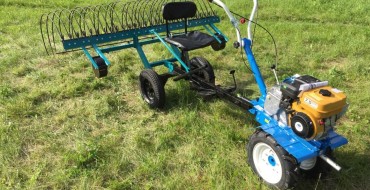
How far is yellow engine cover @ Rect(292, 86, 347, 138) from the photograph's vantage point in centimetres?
302

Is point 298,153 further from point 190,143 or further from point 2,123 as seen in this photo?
point 2,123

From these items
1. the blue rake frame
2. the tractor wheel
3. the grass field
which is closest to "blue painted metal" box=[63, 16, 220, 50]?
the blue rake frame

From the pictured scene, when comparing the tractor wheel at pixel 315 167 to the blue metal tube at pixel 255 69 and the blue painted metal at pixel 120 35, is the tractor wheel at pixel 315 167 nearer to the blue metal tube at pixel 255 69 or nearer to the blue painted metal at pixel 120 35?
the blue metal tube at pixel 255 69

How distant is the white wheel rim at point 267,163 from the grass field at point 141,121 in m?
0.14

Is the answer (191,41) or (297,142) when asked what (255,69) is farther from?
(191,41)

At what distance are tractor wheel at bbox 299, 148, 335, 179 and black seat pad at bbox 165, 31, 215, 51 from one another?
2.04 m

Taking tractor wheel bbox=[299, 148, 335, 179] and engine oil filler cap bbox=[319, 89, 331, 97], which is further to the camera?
tractor wheel bbox=[299, 148, 335, 179]

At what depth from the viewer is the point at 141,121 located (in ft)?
16.0

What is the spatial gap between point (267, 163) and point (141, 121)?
6.37 ft

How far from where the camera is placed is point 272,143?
3.33 m

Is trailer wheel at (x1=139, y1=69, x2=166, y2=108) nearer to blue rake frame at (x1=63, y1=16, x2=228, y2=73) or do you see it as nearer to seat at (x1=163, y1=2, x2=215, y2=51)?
blue rake frame at (x1=63, y1=16, x2=228, y2=73)

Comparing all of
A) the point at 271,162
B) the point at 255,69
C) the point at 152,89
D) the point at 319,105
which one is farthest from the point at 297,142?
the point at 152,89

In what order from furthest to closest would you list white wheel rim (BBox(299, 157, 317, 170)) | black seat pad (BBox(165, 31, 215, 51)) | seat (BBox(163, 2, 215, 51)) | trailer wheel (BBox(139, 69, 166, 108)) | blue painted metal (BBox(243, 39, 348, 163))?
trailer wheel (BBox(139, 69, 166, 108)), seat (BBox(163, 2, 215, 51)), black seat pad (BBox(165, 31, 215, 51)), white wheel rim (BBox(299, 157, 317, 170)), blue painted metal (BBox(243, 39, 348, 163))

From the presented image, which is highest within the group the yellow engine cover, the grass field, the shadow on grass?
the yellow engine cover
